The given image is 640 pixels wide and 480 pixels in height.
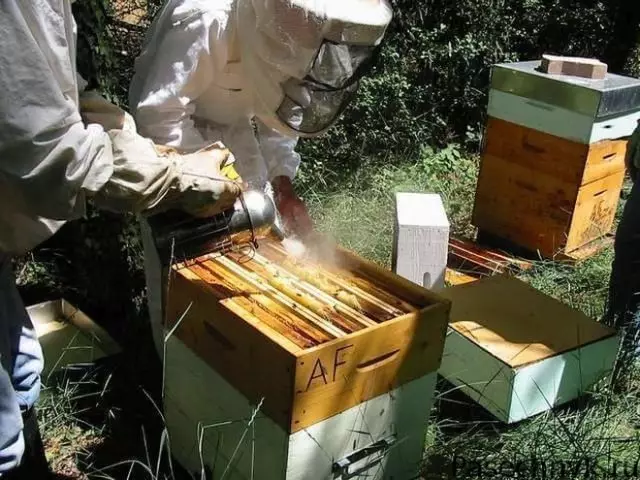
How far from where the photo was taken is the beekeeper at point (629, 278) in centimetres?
266

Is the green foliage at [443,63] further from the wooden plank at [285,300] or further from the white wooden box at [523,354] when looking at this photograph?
the wooden plank at [285,300]

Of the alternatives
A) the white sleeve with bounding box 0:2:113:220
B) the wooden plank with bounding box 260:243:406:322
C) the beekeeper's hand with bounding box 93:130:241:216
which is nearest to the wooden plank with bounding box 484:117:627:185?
the wooden plank with bounding box 260:243:406:322

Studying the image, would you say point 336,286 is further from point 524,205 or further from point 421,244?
point 524,205

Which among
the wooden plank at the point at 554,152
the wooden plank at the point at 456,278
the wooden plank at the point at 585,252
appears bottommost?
the wooden plank at the point at 456,278

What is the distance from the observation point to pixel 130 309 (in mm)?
3186

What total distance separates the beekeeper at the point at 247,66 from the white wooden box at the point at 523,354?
0.92 metres

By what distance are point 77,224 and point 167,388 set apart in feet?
3.72

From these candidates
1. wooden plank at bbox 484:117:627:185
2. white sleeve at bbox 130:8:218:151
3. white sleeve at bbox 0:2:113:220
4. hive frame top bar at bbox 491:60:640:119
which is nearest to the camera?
white sleeve at bbox 0:2:113:220

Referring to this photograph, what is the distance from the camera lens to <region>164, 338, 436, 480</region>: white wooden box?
175cm

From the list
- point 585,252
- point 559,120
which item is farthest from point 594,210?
point 559,120

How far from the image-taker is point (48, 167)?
52.5 inches

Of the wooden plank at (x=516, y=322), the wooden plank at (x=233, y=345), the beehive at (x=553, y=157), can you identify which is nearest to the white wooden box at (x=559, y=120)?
the beehive at (x=553, y=157)

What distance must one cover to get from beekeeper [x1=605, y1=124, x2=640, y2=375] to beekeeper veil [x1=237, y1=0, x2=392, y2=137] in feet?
4.08

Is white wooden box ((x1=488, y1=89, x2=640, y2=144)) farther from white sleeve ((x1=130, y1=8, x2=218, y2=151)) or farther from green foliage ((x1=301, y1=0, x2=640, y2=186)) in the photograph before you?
white sleeve ((x1=130, y1=8, x2=218, y2=151))
